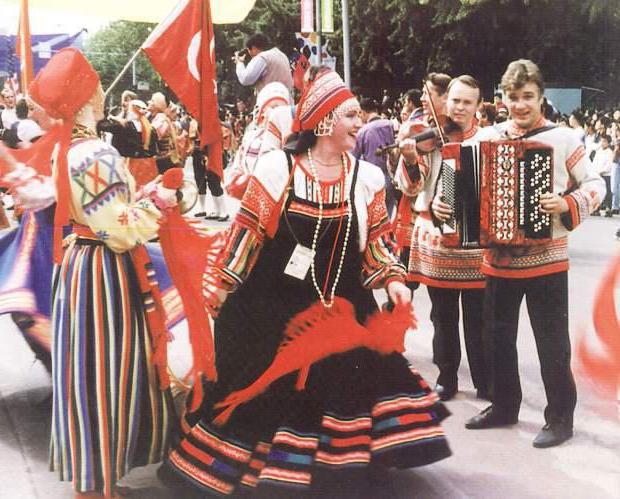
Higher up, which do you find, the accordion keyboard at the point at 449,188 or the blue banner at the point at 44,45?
the blue banner at the point at 44,45

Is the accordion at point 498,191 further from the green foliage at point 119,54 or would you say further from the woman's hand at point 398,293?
the green foliage at point 119,54

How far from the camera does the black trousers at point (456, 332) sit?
15.0 feet

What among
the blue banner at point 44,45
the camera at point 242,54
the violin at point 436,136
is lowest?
the violin at point 436,136

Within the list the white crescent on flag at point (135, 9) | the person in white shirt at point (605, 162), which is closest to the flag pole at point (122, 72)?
the white crescent on flag at point (135, 9)

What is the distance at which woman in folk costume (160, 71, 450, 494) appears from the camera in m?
3.19

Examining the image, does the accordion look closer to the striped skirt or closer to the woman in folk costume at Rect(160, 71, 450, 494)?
the woman in folk costume at Rect(160, 71, 450, 494)

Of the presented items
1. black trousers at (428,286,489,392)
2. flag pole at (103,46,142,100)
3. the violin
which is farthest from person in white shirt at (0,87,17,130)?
black trousers at (428,286,489,392)

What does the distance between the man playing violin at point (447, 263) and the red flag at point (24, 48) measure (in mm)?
1777

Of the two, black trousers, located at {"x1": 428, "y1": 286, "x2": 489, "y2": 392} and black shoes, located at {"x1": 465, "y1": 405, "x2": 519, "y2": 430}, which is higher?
black trousers, located at {"x1": 428, "y1": 286, "x2": 489, "y2": 392}

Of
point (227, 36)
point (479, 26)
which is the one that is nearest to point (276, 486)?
point (479, 26)

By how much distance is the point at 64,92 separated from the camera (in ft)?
10.3

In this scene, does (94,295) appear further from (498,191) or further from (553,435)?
(553,435)

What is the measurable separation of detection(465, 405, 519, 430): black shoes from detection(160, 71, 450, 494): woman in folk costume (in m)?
0.98

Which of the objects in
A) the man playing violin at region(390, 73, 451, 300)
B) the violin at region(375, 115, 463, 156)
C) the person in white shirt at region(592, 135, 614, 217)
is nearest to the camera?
the violin at region(375, 115, 463, 156)
